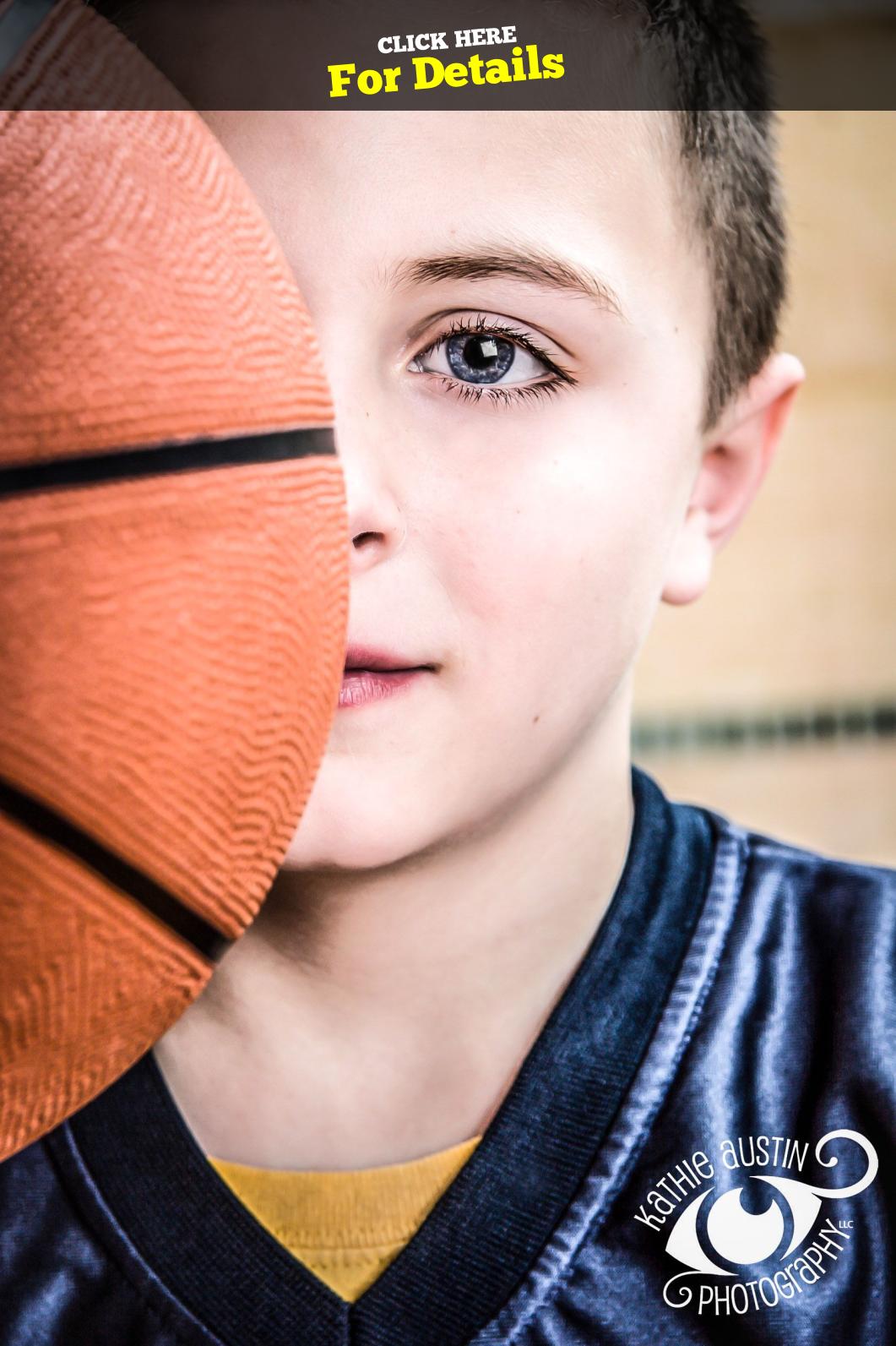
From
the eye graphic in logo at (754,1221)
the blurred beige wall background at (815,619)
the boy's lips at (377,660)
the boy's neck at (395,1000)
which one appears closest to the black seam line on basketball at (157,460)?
the boy's lips at (377,660)

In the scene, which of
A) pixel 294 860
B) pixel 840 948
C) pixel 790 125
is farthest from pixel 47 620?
pixel 790 125

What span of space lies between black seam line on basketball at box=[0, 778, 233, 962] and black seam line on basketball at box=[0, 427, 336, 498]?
0.08m

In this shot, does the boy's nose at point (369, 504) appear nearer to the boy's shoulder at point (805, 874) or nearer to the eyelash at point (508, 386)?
the eyelash at point (508, 386)

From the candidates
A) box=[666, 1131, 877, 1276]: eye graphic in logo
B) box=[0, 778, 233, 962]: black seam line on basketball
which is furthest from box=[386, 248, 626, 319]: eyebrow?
box=[666, 1131, 877, 1276]: eye graphic in logo

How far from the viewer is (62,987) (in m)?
0.35

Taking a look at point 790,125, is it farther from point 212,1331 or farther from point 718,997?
point 212,1331

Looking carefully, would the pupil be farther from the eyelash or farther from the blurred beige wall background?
the blurred beige wall background

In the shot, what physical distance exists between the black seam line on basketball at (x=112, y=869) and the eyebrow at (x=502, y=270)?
9.2 inches

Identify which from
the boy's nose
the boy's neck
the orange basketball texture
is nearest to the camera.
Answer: the orange basketball texture

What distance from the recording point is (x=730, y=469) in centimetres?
65

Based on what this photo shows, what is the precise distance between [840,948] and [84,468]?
42cm

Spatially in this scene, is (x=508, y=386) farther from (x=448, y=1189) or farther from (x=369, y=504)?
(x=448, y=1189)

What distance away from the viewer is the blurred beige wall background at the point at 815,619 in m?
1.55

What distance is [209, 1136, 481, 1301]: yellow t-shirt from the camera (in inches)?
22.0
